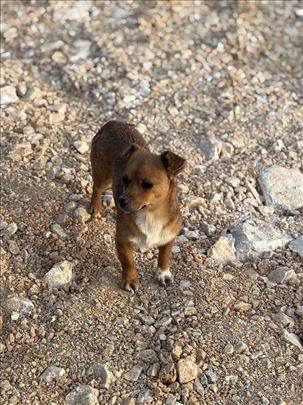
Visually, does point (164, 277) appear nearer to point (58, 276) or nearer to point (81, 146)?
point (58, 276)

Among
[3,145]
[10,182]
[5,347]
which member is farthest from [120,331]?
[3,145]

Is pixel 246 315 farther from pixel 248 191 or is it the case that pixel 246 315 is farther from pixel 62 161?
pixel 62 161

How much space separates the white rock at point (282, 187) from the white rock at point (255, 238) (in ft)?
1.25

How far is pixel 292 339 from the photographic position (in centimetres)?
533

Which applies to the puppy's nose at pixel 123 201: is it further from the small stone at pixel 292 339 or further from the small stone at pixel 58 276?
the small stone at pixel 292 339

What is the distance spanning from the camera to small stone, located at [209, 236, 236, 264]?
6027 millimetres

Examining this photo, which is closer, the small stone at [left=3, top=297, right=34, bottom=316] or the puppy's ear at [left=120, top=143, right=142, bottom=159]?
the puppy's ear at [left=120, top=143, right=142, bottom=159]

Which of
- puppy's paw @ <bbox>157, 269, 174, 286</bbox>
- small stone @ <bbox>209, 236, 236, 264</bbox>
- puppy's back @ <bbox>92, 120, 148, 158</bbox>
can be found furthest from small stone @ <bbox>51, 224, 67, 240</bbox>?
small stone @ <bbox>209, 236, 236, 264</bbox>

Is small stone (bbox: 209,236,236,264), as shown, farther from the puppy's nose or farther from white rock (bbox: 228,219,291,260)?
the puppy's nose

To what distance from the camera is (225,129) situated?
760 centimetres

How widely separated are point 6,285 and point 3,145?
1.88m

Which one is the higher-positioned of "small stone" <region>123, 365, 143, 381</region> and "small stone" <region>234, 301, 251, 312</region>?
"small stone" <region>234, 301, 251, 312</region>

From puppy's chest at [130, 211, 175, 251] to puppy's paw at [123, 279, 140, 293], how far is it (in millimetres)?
412

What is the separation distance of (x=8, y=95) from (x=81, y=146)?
4.21ft
